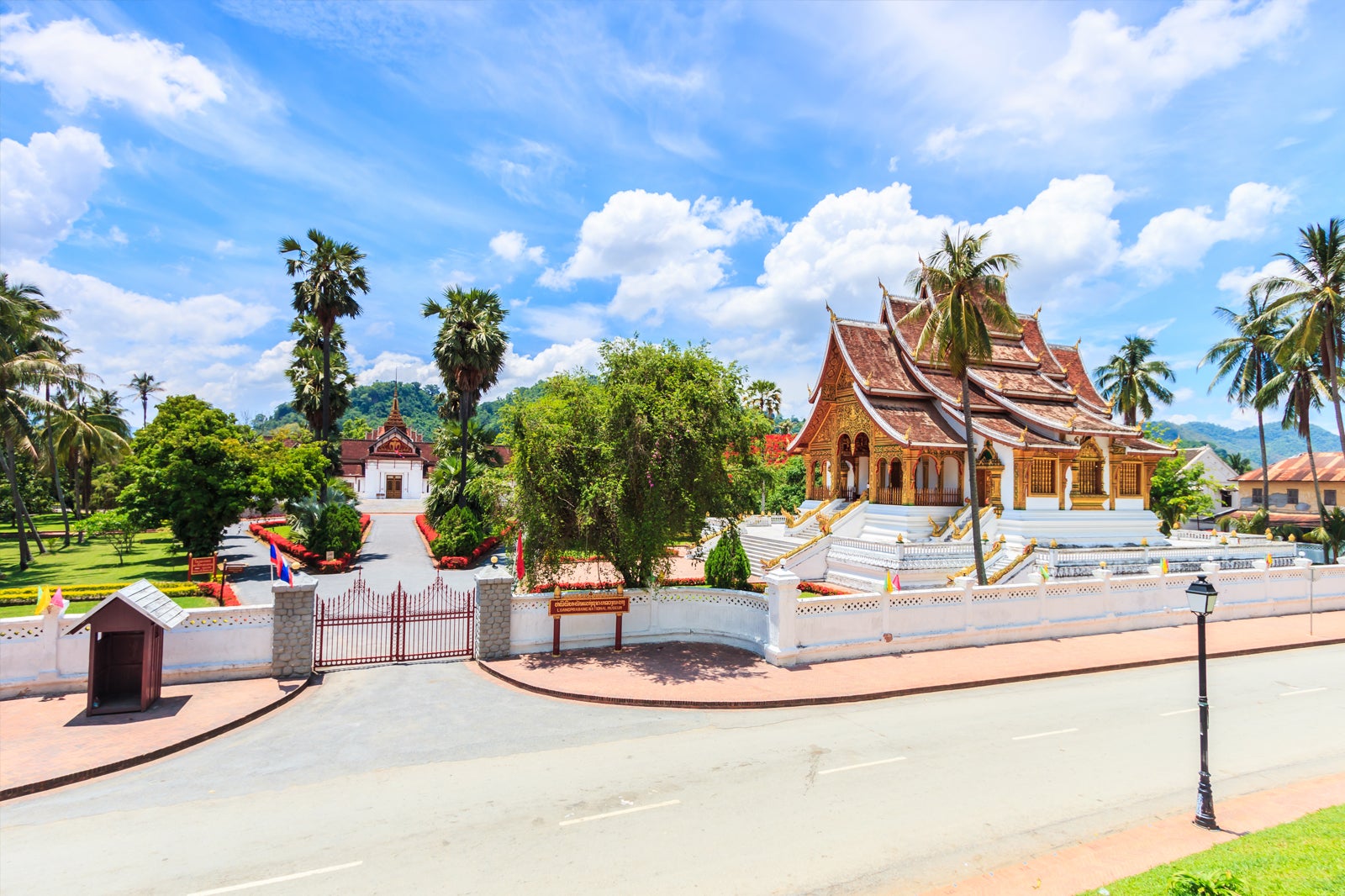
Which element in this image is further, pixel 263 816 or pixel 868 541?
pixel 868 541

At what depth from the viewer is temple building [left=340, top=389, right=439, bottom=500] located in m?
65.3

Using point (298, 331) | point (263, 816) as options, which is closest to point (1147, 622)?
point (263, 816)

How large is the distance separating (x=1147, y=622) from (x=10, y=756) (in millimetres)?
24129

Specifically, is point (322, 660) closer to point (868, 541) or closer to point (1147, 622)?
point (868, 541)

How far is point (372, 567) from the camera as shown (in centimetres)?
2592

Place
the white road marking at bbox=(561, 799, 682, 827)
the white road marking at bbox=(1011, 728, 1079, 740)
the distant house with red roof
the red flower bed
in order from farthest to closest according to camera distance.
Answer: the distant house with red roof → the red flower bed → the white road marking at bbox=(1011, 728, 1079, 740) → the white road marking at bbox=(561, 799, 682, 827)

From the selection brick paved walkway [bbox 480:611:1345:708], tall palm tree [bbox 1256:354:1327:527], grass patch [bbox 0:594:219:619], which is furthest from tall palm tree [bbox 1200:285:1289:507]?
grass patch [bbox 0:594:219:619]

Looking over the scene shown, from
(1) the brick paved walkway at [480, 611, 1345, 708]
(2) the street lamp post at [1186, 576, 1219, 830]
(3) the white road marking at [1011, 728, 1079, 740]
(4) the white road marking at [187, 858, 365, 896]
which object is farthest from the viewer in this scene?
(1) the brick paved walkway at [480, 611, 1345, 708]

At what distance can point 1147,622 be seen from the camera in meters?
18.2

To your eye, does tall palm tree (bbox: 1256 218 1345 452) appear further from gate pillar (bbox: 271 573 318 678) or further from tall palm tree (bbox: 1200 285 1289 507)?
gate pillar (bbox: 271 573 318 678)

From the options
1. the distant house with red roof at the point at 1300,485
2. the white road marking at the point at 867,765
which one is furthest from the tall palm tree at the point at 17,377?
the distant house with red roof at the point at 1300,485

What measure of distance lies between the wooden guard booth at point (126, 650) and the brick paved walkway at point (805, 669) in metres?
5.48

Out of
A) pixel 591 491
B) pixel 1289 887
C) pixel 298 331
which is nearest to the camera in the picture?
pixel 1289 887

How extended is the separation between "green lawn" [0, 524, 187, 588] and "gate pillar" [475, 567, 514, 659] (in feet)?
51.0
